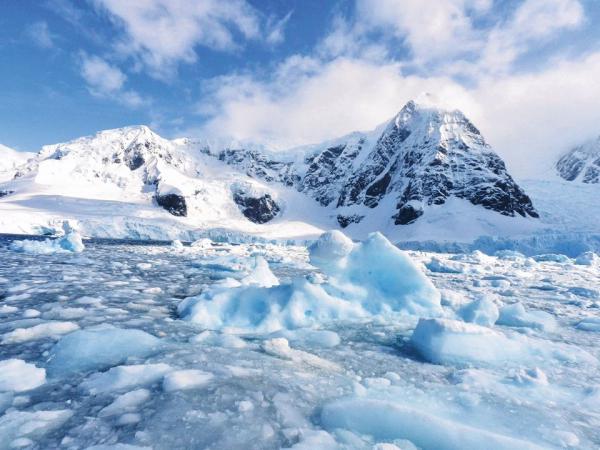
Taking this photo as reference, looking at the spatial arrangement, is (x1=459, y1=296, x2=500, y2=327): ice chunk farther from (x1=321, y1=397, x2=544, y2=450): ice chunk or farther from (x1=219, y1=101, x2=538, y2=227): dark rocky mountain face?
(x1=219, y1=101, x2=538, y2=227): dark rocky mountain face

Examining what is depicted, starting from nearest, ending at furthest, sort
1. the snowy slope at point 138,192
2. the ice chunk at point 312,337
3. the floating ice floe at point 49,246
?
the ice chunk at point 312,337, the floating ice floe at point 49,246, the snowy slope at point 138,192

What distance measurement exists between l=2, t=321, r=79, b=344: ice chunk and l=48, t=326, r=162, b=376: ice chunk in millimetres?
631

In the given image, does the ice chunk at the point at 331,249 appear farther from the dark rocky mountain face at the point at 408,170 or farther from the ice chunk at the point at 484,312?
the dark rocky mountain face at the point at 408,170

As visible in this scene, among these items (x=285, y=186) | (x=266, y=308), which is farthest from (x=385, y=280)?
(x=285, y=186)

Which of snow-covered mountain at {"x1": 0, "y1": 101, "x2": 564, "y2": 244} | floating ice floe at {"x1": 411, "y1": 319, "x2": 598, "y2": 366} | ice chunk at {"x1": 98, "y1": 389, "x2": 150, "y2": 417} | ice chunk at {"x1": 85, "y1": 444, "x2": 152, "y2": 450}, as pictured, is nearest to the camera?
ice chunk at {"x1": 85, "y1": 444, "x2": 152, "y2": 450}

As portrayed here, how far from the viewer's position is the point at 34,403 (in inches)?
109

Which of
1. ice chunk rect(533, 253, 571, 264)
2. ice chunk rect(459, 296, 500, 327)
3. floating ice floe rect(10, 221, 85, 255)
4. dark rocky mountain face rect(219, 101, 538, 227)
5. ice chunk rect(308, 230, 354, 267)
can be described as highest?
dark rocky mountain face rect(219, 101, 538, 227)

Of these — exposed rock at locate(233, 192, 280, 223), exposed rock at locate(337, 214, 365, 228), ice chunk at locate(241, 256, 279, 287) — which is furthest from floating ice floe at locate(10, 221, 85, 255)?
exposed rock at locate(337, 214, 365, 228)

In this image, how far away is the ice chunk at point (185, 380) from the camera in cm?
309

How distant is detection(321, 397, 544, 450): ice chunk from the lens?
242cm

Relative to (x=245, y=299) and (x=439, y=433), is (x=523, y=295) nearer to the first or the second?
(x=245, y=299)

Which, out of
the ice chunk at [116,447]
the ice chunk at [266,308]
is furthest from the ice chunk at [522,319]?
the ice chunk at [116,447]

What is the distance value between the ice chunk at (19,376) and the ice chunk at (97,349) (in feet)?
0.42

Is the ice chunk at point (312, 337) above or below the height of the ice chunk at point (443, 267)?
below
